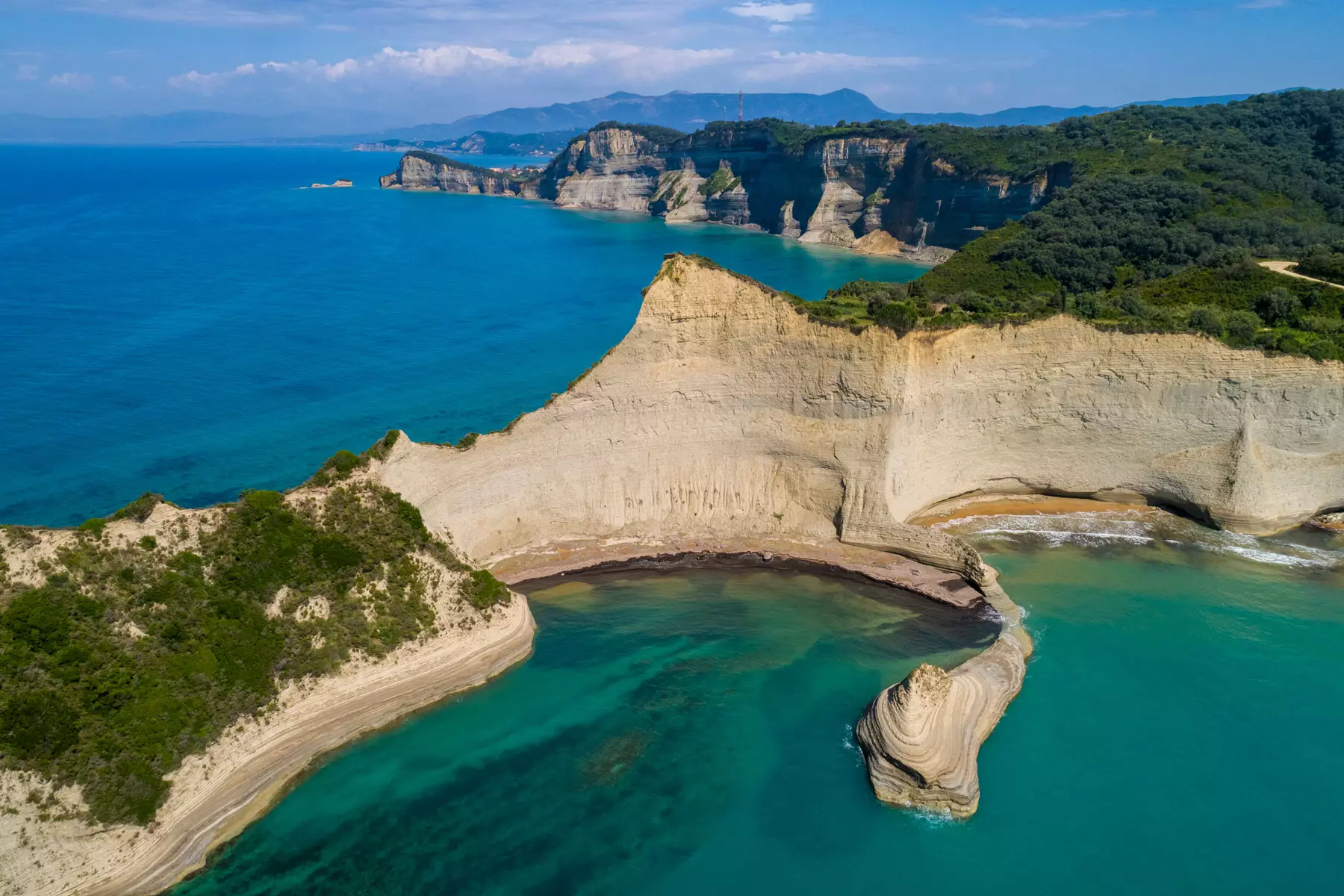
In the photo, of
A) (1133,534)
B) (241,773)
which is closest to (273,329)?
(241,773)

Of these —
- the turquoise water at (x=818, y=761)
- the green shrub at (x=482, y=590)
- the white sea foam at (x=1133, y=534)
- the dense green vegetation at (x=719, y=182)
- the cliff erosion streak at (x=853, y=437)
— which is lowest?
the turquoise water at (x=818, y=761)

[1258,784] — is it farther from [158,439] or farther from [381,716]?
[158,439]

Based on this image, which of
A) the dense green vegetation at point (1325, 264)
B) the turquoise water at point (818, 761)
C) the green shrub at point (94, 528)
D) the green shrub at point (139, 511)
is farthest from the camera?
the dense green vegetation at point (1325, 264)

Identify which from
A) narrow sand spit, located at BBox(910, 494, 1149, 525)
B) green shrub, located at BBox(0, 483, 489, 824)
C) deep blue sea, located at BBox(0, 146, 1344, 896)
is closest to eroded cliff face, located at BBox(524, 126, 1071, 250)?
narrow sand spit, located at BBox(910, 494, 1149, 525)

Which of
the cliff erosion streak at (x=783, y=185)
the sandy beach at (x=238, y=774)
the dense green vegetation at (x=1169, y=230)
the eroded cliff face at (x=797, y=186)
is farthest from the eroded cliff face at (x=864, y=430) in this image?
the eroded cliff face at (x=797, y=186)

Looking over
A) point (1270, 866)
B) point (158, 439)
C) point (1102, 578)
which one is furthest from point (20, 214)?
point (1270, 866)

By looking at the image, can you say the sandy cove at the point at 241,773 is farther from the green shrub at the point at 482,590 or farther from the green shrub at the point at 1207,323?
the green shrub at the point at 1207,323

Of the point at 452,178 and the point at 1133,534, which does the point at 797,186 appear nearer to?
the point at 452,178
